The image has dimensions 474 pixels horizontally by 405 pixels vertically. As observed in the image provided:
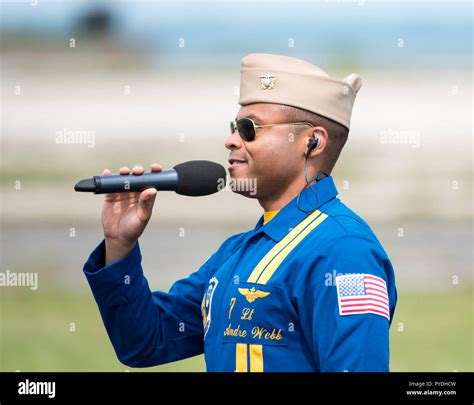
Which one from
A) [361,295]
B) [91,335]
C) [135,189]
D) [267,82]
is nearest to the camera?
[361,295]

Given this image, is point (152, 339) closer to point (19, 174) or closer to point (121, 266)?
point (121, 266)

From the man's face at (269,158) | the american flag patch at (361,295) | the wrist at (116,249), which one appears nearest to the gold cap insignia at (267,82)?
the man's face at (269,158)

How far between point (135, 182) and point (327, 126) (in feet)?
2.56

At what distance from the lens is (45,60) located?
17.8 m

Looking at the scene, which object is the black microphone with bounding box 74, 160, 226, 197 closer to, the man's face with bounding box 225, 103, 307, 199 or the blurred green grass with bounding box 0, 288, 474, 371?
the man's face with bounding box 225, 103, 307, 199

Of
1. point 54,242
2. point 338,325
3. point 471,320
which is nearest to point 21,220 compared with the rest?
point 54,242

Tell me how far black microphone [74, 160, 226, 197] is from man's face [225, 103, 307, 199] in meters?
0.11

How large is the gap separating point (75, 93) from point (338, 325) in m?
14.0

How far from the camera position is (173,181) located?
4.09 meters

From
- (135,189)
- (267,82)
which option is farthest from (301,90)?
(135,189)

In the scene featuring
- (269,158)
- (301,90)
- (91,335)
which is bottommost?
(91,335)

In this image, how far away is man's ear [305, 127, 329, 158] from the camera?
416cm

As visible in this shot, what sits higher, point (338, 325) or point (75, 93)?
point (75, 93)

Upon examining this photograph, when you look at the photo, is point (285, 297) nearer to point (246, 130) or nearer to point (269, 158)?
point (269, 158)
